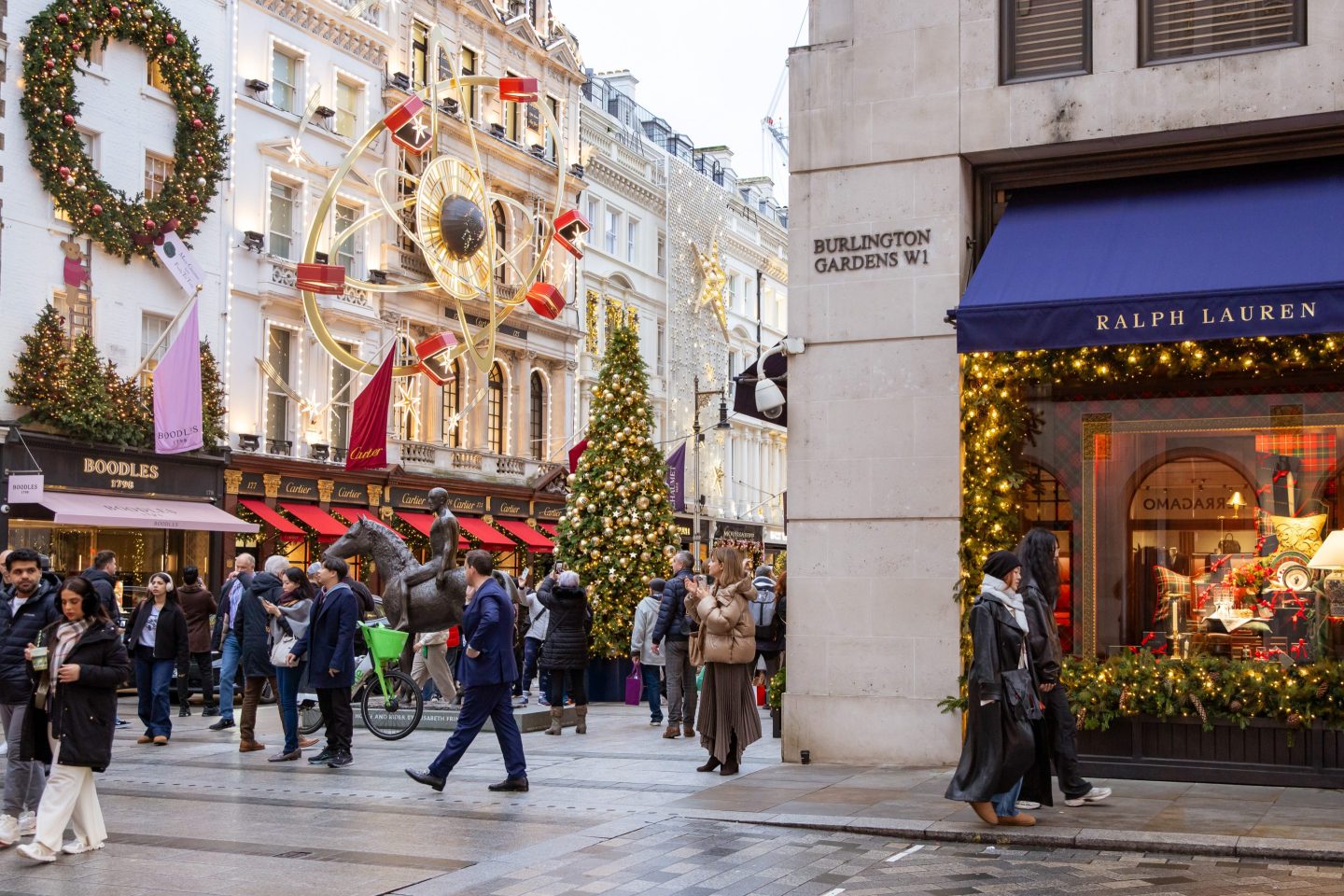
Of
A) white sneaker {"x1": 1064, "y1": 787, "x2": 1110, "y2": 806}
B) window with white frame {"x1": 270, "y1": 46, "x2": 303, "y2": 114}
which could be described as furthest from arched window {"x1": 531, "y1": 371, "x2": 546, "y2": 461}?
white sneaker {"x1": 1064, "y1": 787, "x2": 1110, "y2": 806}

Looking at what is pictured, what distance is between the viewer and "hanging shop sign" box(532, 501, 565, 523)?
45.1 m

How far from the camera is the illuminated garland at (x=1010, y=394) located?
516 inches

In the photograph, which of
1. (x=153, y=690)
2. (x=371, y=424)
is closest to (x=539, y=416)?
(x=371, y=424)

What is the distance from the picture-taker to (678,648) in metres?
17.0

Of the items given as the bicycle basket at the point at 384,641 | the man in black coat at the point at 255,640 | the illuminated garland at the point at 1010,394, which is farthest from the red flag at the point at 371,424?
the illuminated garland at the point at 1010,394

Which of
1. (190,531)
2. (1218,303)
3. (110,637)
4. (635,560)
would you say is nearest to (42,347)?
(190,531)

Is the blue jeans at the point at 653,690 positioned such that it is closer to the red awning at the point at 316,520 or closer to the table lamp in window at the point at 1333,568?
the table lamp in window at the point at 1333,568

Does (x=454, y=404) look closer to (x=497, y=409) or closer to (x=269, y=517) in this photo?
(x=497, y=409)

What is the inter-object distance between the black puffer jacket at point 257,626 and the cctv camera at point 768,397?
5.74 m

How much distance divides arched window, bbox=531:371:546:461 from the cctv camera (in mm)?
31386

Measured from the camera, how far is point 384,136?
3891 centimetres

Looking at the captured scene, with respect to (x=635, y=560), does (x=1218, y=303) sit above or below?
above

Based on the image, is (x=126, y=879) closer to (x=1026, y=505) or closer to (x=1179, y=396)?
(x=1026, y=505)

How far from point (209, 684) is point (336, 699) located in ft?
21.7
